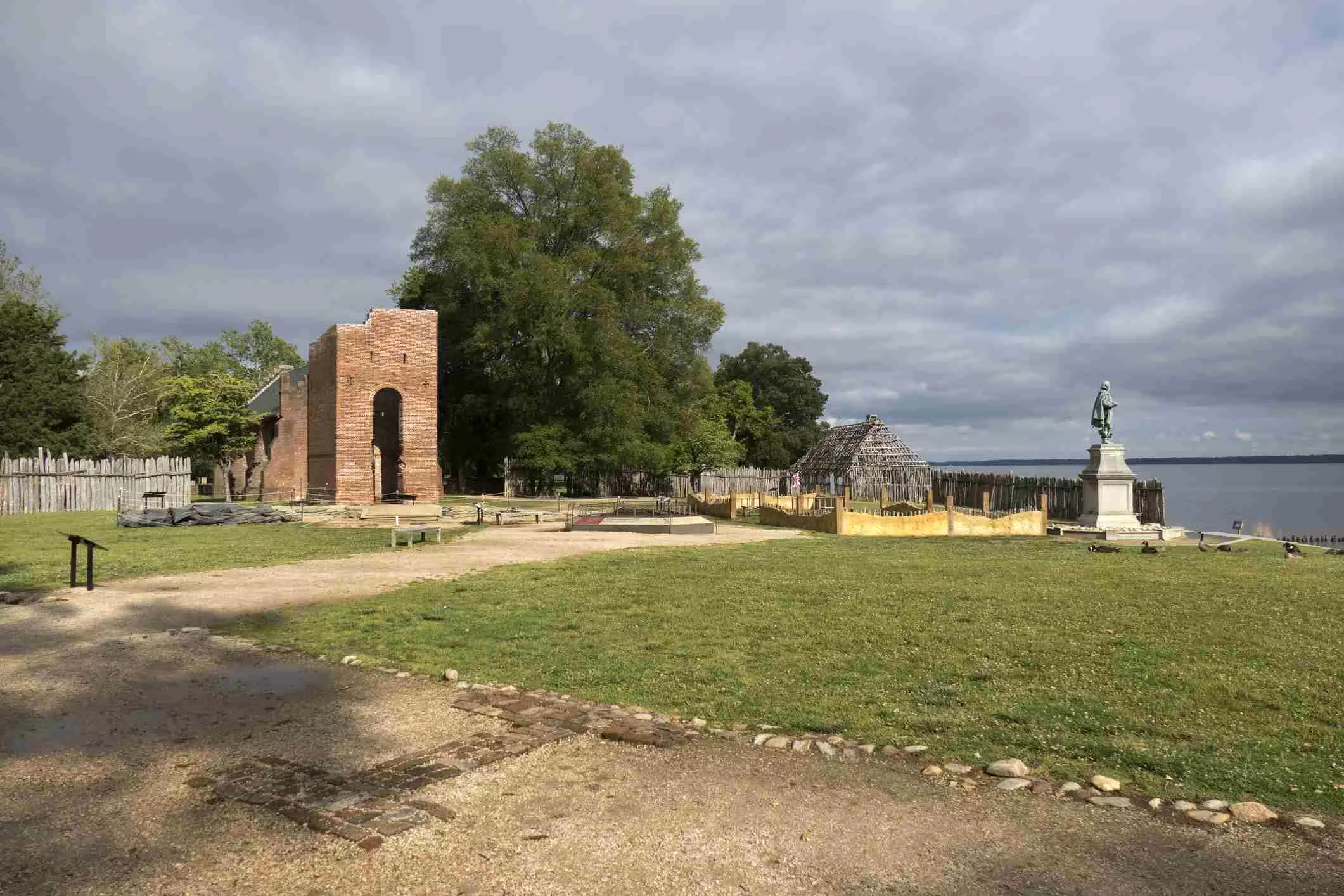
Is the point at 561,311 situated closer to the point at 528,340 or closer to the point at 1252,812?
the point at 528,340

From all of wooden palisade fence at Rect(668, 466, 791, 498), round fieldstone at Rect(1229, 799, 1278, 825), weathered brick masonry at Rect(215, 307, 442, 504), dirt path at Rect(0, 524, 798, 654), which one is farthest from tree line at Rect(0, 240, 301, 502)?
round fieldstone at Rect(1229, 799, 1278, 825)

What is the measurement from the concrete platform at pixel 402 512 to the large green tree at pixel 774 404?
40242mm

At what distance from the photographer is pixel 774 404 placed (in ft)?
246

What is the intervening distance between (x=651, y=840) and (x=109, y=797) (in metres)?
2.96

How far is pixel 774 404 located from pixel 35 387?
52877 millimetres

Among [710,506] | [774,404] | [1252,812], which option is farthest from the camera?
[774,404]

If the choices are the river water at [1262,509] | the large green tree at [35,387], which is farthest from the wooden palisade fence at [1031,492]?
the large green tree at [35,387]

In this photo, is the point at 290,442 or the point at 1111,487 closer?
the point at 1111,487

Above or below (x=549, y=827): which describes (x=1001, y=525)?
above

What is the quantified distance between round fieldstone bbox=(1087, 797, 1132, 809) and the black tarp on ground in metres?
26.0

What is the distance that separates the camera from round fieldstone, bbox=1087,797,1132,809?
436 cm

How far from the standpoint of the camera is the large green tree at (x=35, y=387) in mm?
38094

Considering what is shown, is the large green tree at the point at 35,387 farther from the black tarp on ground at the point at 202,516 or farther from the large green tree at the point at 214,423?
the black tarp on ground at the point at 202,516

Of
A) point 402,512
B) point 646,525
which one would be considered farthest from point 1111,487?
point 402,512
